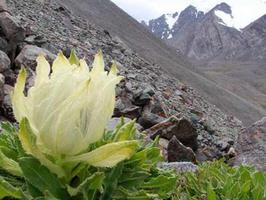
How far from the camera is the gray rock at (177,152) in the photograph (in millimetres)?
8336

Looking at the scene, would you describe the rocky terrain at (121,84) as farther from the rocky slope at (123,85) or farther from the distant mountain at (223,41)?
the distant mountain at (223,41)

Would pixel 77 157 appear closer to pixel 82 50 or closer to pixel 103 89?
pixel 103 89

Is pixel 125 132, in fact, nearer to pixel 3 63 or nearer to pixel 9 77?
pixel 3 63

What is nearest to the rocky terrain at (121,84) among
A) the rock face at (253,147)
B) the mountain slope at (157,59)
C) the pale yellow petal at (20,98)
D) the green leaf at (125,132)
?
the rock face at (253,147)

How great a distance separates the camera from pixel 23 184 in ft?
8.48

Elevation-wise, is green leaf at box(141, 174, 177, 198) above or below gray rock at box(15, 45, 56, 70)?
above

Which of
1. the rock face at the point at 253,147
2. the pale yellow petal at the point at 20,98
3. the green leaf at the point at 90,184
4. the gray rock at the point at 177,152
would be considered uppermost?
the pale yellow petal at the point at 20,98

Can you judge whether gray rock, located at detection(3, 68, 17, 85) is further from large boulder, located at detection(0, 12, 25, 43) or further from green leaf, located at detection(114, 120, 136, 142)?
green leaf, located at detection(114, 120, 136, 142)

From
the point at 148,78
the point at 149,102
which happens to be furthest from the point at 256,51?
the point at 149,102

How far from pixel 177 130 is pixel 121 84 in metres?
5.93

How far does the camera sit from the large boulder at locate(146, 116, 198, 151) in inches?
415

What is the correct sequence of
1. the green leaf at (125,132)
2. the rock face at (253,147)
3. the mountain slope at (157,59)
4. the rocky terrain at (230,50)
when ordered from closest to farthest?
the green leaf at (125,132)
the rock face at (253,147)
the mountain slope at (157,59)
the rocky terrain at (230,50)

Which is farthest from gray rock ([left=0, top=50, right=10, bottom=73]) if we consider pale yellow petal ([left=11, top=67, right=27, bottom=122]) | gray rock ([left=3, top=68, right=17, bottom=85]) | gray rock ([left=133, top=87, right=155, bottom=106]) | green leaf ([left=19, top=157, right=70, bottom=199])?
green leaf ([left=19, top=157, right=70, bottom=199])

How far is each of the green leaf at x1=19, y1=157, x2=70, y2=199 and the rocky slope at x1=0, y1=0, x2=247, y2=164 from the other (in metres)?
5.94
